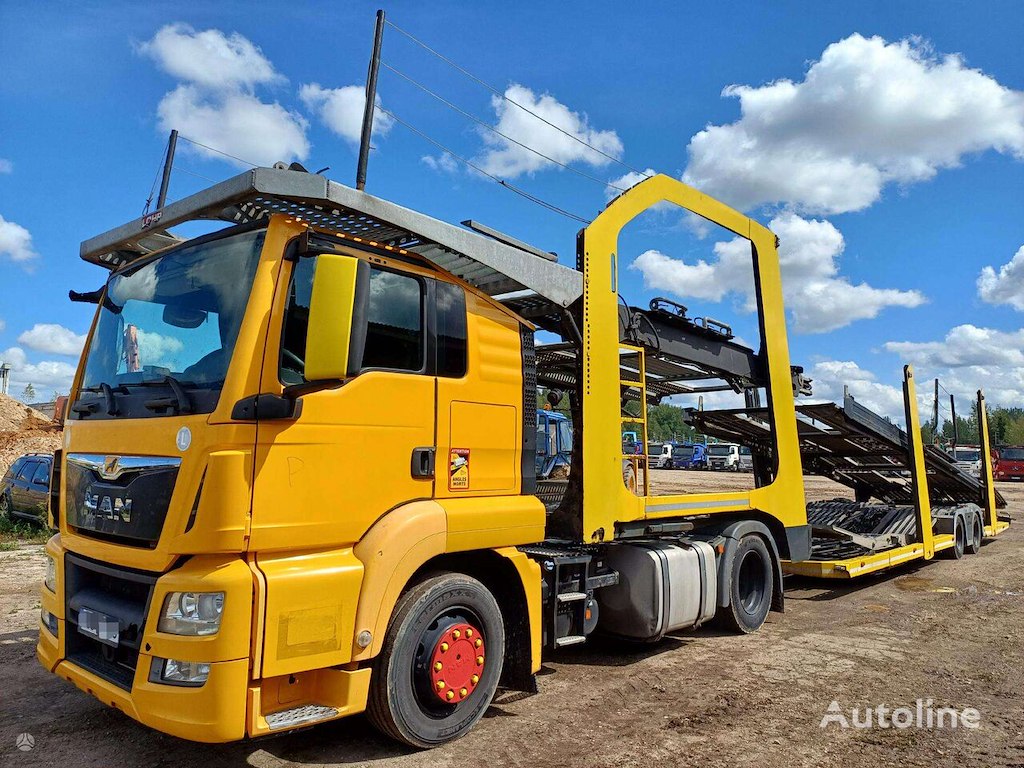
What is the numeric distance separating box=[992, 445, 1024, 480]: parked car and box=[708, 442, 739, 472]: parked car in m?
Result: 13.4

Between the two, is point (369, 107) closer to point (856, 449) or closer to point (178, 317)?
point (178, 317)

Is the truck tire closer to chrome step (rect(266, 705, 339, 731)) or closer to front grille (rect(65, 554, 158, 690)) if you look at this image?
chrome step (rect(266, 705, 339, 731))

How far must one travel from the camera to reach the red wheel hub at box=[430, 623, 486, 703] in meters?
3.95

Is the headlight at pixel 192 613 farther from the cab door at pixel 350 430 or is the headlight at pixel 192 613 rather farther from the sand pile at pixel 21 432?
the sand pile at pixel 21 432

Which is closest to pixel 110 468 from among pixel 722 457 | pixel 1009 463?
pixel 1009 463

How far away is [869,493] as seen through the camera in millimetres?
12680

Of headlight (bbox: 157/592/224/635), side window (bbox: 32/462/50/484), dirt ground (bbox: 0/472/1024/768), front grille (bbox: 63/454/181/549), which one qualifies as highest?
side window (bbox: 32/462/50/484)

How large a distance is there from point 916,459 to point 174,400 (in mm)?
9565

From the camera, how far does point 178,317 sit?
3885 millimetres

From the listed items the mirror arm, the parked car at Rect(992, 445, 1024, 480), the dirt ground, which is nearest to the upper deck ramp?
the dirt ground

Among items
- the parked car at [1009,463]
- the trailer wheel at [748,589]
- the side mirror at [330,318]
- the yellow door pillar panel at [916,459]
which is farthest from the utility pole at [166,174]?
the parked car at [1009,463]

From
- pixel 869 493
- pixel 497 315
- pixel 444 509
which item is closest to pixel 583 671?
pixel 444 509

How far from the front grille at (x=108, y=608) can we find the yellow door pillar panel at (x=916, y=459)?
9.55 m

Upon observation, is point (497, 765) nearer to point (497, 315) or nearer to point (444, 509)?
point (444, 509)
